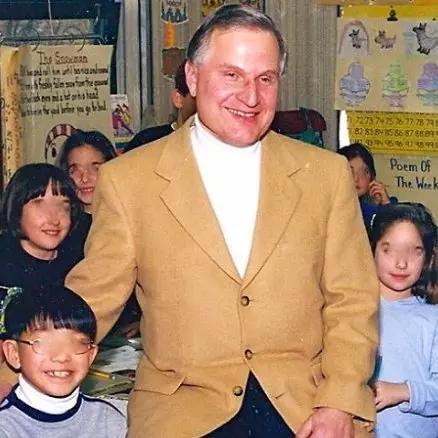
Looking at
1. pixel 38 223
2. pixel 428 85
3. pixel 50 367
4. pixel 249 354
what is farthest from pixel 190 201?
pixel 428 85

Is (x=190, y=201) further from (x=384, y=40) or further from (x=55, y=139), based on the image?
(x=384, y=40)

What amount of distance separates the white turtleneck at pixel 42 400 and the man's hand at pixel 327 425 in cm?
50

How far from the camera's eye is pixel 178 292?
9.18ft

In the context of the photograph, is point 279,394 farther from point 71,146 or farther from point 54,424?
point 71,146

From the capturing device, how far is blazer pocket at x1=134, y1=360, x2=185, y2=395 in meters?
2.82

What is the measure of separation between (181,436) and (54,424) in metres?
0.28

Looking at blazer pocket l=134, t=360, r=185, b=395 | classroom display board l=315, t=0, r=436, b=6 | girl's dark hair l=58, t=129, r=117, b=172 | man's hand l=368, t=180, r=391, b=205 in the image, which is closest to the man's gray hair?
blazer pocket l=134, t=360, r=185, b=395

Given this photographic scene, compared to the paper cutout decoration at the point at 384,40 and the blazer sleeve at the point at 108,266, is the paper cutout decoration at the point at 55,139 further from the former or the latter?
the blazer sleeve at the point at 108,266

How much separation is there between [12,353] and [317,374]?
0.67 metres

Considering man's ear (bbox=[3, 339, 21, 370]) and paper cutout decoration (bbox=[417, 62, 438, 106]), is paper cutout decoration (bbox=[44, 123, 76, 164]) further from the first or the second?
man's ear (bbox=[3, 339, 21, 370])

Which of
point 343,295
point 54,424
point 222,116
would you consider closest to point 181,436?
point 54,424

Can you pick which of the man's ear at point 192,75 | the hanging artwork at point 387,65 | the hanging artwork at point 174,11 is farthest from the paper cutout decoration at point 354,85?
the man's ear at point 192,75

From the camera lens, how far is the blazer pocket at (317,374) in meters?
2.88

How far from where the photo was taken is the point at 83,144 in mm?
4844
